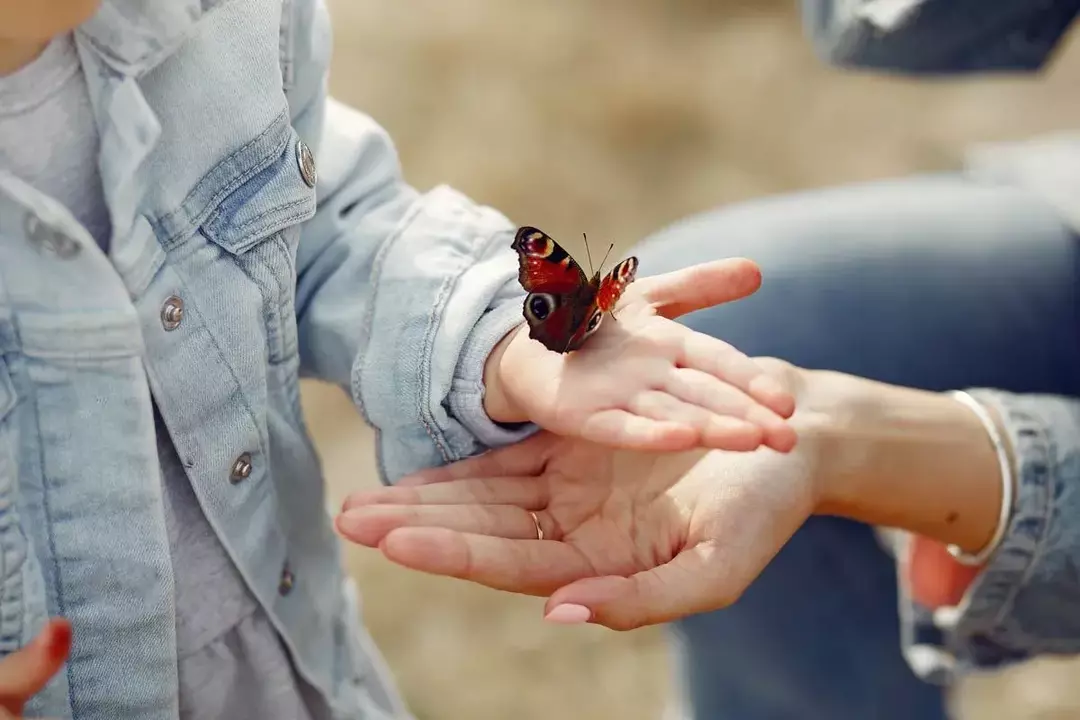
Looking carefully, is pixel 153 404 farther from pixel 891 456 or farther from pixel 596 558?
pixel 891 456

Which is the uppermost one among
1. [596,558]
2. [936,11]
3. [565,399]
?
[936,11]

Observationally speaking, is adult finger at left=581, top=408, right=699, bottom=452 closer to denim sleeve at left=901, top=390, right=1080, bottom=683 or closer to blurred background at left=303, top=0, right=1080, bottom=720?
denim sleeve at left=901, top=390, right=1080, bottom=683

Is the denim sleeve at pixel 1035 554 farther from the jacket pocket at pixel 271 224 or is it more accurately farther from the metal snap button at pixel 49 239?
the metal snap button at pixel 49 239

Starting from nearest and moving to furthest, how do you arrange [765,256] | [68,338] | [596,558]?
[68,338], [596,558], [765,256]

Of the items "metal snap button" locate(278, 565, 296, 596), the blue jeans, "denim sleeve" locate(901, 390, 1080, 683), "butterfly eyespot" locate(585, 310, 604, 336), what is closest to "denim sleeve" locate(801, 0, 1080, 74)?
the blue jeans

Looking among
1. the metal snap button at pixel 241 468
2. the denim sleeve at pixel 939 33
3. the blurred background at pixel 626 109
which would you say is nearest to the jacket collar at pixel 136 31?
the metal snap button at pixel 241 468

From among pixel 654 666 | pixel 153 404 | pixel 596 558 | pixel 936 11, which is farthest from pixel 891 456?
pixel 654 666
